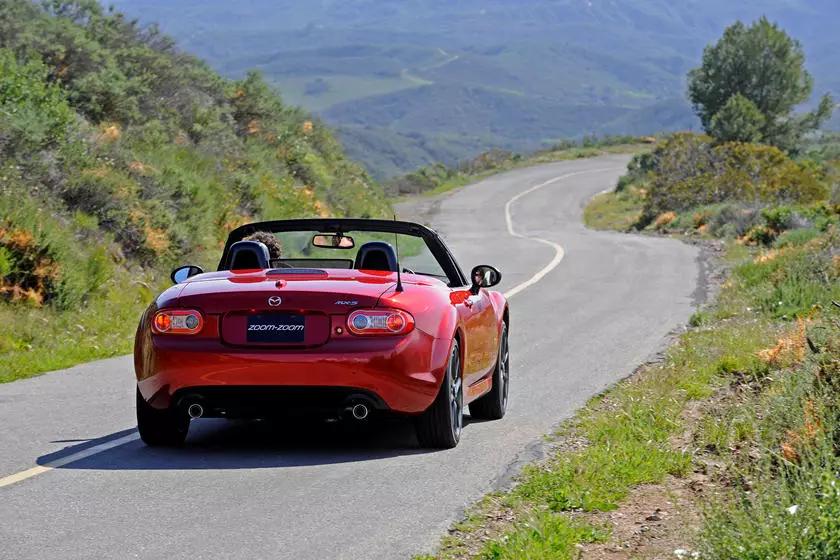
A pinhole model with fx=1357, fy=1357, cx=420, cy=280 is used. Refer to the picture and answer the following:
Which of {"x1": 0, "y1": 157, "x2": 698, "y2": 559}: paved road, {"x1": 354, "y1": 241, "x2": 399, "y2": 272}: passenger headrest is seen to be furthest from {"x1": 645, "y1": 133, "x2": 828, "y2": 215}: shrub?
{"x1": 354, "y1": 241, "x2": 399, "y2": 272}: passenger headrest

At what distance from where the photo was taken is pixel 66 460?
7766 millimetres

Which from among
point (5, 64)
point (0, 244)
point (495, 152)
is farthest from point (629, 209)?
point (0, 244)

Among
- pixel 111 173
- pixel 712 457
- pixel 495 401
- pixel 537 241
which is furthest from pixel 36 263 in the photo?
pixel 537 241

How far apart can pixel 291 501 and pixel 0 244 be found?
9.13 meters

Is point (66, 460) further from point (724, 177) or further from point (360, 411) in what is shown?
point (724, 177)

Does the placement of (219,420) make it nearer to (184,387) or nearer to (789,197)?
(184,387)

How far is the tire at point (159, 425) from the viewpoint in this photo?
7.96 m

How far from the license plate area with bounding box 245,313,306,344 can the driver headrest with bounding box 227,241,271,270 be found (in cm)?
104

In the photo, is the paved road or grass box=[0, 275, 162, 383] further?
grass box=[0, 275, 162, 383]

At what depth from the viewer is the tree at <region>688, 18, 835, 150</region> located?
206ft

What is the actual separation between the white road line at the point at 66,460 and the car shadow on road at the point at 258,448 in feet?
0.14

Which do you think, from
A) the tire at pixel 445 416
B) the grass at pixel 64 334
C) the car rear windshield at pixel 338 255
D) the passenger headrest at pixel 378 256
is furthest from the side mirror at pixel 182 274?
the grass at pixel 64 334

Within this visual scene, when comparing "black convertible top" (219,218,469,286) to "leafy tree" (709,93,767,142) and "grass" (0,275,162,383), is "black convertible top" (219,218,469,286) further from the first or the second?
"leafy tree" (709,93,767,142)

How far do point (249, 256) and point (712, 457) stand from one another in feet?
10.2
